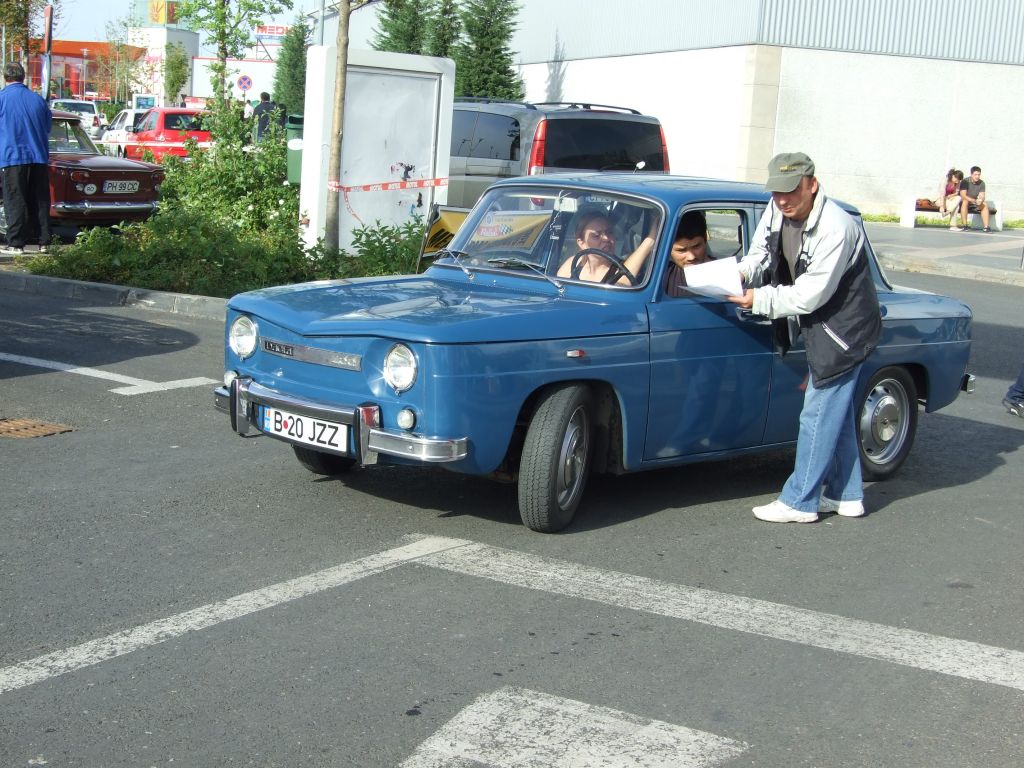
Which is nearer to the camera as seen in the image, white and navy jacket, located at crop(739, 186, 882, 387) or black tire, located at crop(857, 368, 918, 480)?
white and navy jacket, located at crop(739, 186, 882, 387)

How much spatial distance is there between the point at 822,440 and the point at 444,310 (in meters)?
2.02

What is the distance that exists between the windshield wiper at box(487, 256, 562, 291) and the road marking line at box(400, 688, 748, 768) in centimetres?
273

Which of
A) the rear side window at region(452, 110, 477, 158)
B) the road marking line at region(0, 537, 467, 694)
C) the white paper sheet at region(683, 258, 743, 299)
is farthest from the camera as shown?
the rear side window at region(452, 110, 477, 158)

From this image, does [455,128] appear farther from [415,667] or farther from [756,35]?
[756,35]

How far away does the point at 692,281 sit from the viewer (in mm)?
6195

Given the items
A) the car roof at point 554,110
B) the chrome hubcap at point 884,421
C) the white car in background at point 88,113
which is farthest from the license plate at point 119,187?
the white car in background at point 88,113

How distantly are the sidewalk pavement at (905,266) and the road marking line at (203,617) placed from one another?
6880 mm

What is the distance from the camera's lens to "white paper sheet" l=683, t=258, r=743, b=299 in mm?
6199

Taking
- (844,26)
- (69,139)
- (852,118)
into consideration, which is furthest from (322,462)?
(844,26)

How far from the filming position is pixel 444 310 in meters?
5.80

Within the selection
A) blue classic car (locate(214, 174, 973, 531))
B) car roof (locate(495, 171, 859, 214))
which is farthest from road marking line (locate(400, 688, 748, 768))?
car roof (locate(495, 171, 859, 214))

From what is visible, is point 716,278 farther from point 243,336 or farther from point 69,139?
point 69,139

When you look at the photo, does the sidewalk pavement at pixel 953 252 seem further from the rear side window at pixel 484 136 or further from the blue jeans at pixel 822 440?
the blue jeans at pixel 822 440

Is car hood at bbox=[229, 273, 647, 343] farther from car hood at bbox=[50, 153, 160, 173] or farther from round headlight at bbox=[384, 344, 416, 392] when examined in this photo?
car hood at bbox=[50, 153, 160, 173]
